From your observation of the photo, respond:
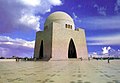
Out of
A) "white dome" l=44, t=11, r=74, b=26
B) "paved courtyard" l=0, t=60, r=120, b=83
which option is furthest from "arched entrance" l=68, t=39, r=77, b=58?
"paved courtyard" l=0, t=60, r=120, b=83

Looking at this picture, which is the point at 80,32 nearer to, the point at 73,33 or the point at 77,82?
the point at 73,33

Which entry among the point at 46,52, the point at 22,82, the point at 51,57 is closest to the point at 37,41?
the point at 46,52

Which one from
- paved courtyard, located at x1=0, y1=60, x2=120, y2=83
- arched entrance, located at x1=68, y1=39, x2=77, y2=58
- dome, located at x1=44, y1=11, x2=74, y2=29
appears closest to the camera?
paved courtyard, located at x1=0, y1=60, x2=120, y2=83

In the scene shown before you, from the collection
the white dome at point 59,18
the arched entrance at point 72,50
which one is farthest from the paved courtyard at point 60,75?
the white dome at point 59,18

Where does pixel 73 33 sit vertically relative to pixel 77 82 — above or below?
above

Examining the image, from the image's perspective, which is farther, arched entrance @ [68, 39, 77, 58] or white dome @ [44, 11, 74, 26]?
arched entrance @ [68, 39, 77, 58]

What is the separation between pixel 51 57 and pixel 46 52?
8.50 feet

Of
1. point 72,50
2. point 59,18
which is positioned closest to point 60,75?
point 59,18

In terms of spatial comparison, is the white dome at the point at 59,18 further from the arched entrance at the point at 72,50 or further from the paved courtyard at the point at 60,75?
the paved courtyard at the point at 60,75

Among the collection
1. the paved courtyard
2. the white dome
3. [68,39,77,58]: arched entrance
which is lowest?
the paved courtyard

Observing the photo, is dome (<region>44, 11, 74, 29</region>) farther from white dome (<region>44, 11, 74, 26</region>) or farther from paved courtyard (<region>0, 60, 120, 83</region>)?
paved courtyard (<region>0, 60, 120, 83</region>)

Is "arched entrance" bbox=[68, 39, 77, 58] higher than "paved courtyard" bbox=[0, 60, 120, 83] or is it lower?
higher

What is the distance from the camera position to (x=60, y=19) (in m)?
40.4

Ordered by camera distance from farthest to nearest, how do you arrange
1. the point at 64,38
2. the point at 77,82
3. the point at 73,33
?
the point at 73,33, the point at 64,38, the point at 77,82
